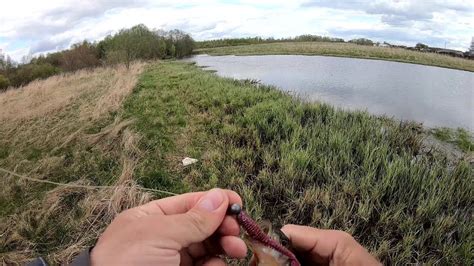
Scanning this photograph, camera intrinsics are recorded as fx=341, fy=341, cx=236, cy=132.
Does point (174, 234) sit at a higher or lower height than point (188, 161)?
higher

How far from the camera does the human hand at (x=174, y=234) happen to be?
5.03ft

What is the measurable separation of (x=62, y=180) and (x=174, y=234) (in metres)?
5.60

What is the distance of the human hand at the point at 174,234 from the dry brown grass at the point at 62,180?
10.1 feet

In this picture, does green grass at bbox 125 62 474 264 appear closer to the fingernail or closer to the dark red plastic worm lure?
the dark red plastic worm lure

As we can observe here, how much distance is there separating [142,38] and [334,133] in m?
45.0

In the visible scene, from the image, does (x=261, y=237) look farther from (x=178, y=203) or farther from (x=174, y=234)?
(x=178, y=203)

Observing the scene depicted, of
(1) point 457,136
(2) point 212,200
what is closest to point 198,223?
(2) point 212,200

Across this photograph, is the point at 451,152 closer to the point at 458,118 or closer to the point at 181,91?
the point at 458,118

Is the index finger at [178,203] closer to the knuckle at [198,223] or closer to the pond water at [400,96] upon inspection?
the knuckle at [198,223]

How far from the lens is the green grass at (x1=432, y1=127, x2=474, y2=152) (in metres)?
8.16

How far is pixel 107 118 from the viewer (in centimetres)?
1024

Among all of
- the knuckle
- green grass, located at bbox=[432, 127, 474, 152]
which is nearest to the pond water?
green grass, located at bbox=[432, 127, 474, 152]

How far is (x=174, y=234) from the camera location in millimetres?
1615

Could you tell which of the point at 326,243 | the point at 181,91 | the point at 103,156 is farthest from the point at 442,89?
the point at 326,243
